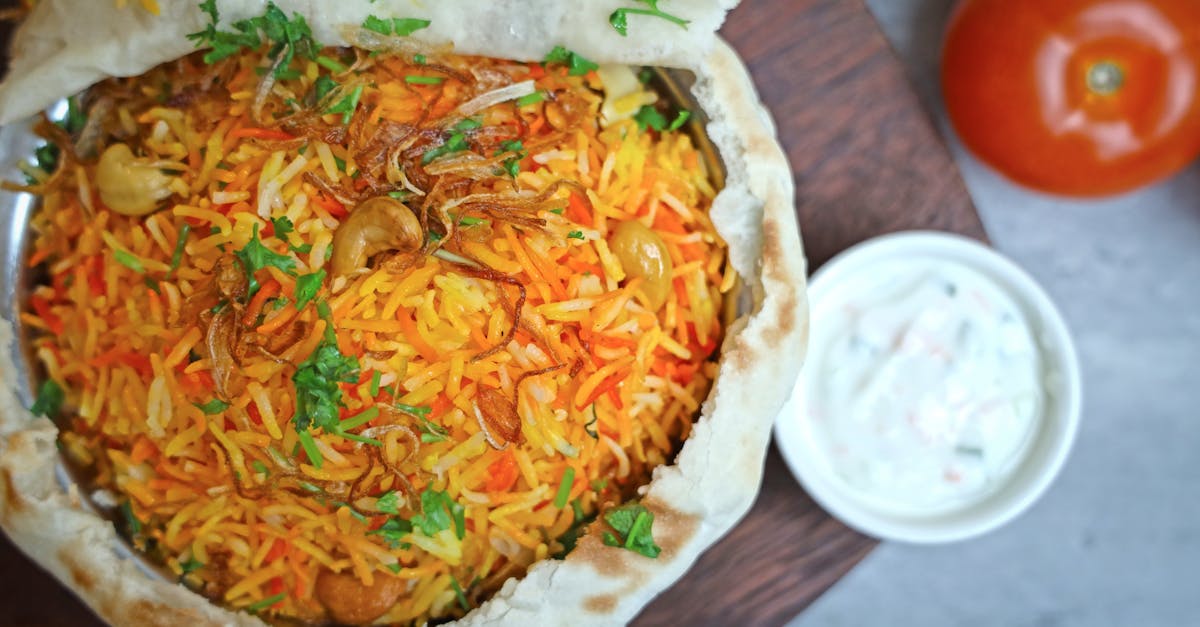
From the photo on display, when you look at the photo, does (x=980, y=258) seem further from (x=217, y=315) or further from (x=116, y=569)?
(x=116, y=569)

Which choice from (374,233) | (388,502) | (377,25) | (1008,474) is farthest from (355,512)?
(1008,474)

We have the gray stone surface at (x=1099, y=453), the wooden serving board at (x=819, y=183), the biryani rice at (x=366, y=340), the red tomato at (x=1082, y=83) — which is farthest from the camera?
the gray stone surface at (x=1099, y=453)

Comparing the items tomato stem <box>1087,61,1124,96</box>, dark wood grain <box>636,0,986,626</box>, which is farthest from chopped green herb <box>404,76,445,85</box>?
tomato stem <box>1087,61,1124,96</box>

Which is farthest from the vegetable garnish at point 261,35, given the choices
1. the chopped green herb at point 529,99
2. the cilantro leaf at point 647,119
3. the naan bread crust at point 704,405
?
the cilantro leaf at point 647,119

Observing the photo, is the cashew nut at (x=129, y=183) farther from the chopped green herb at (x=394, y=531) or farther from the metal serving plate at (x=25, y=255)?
the chopped green herb at (x=394, y=531)

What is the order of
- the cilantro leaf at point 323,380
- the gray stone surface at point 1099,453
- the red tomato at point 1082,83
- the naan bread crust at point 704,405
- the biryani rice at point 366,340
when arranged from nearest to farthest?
1. the cilantro leaf at point 323,380
2. the biryani rice at point 366,340
3. the naan bread crust at point 704,405
4. the red tomato at point 1082,83
5. the gray stone surface at point 1099,453

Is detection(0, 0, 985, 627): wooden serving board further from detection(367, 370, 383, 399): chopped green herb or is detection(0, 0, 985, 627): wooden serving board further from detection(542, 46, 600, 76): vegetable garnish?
detection(367, 370, 383, 399): chopped green herb

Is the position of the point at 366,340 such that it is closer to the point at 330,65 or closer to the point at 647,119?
the point at 330,65
